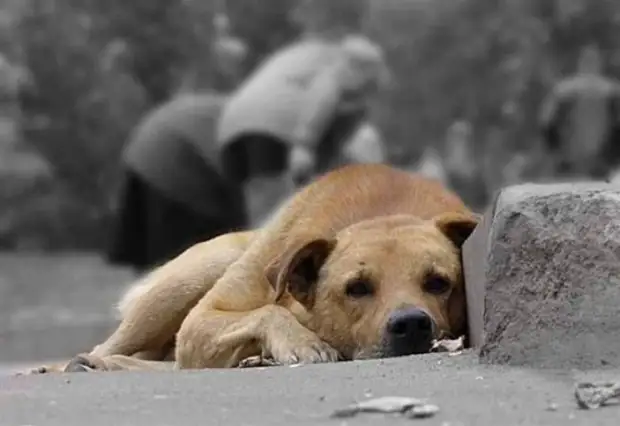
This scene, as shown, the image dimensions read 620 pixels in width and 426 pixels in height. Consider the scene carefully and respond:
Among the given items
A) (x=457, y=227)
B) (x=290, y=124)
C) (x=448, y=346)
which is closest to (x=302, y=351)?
(x=448, y=346)

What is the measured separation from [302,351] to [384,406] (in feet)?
4.26

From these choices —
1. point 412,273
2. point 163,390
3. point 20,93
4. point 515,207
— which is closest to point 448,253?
point 412,273

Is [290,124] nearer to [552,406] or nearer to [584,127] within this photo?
[584,127]

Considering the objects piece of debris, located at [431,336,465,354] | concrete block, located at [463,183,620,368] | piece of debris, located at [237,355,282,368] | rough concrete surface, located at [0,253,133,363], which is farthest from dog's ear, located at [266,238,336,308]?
rough concrete surface, located at [0,253,133,363]

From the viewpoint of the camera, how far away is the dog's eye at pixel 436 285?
516 cm

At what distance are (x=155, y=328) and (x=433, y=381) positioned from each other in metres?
2.23

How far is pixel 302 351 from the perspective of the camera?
195 inches

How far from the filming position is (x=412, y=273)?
5.18 m

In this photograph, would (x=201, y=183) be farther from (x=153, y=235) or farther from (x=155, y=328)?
(x=155, y=328)

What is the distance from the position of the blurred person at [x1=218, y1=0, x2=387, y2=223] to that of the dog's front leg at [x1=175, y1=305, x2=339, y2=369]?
7.58 meters

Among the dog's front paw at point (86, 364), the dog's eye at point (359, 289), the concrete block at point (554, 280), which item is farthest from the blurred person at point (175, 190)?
the concrete block at point (554, 280)

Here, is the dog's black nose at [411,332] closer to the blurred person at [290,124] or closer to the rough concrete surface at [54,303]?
the rough concrete surface at [54,303]

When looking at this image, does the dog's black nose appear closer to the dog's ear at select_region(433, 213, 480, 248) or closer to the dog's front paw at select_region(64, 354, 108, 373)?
the dog's ear at select_region(433, 213, 480, 248)

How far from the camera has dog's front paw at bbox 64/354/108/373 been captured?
5.24m
